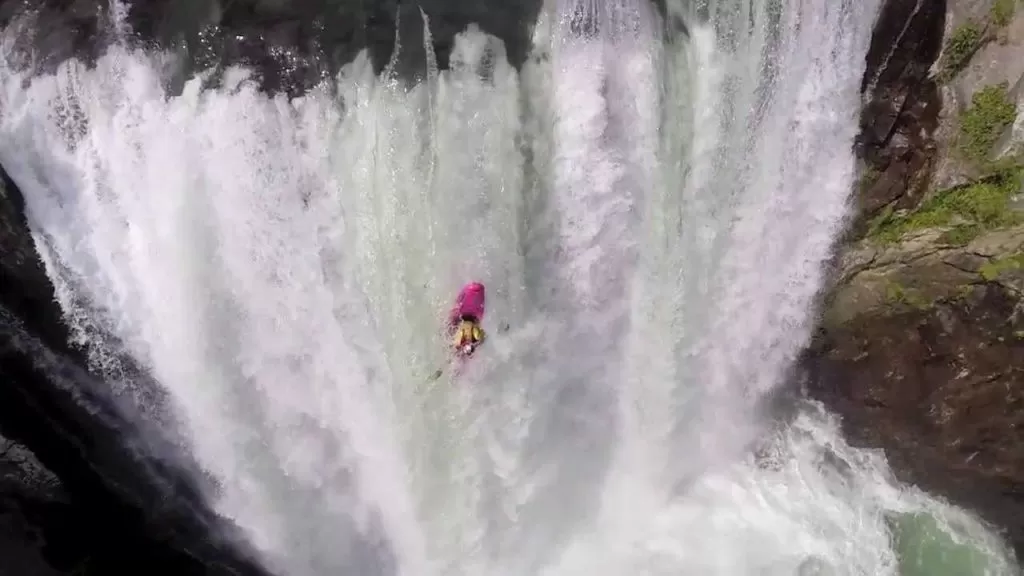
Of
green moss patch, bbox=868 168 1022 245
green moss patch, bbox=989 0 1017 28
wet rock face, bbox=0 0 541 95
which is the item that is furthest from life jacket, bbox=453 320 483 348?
green moss patch, bbox=989 0 1017 28

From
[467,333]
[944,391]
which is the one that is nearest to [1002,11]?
[944,391]

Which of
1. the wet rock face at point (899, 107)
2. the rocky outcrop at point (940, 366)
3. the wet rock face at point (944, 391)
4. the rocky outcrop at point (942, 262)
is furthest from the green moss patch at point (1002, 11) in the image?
the wet rock face at point (944, 391)

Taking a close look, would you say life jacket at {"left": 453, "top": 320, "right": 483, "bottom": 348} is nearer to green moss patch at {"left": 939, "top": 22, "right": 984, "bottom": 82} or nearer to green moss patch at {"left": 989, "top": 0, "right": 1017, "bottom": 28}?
green moss patch at {"left": 939, "top": 22, "right": 984, "bottom": 82}

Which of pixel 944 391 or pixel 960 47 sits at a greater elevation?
pixel 960 47

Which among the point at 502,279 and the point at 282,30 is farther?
the point at 502,279

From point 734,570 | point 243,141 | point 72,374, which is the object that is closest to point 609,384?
point 734,570

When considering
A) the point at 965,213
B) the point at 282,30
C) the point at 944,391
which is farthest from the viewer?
the point at 944,391

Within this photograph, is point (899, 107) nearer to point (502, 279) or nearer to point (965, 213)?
point (965, 213)
